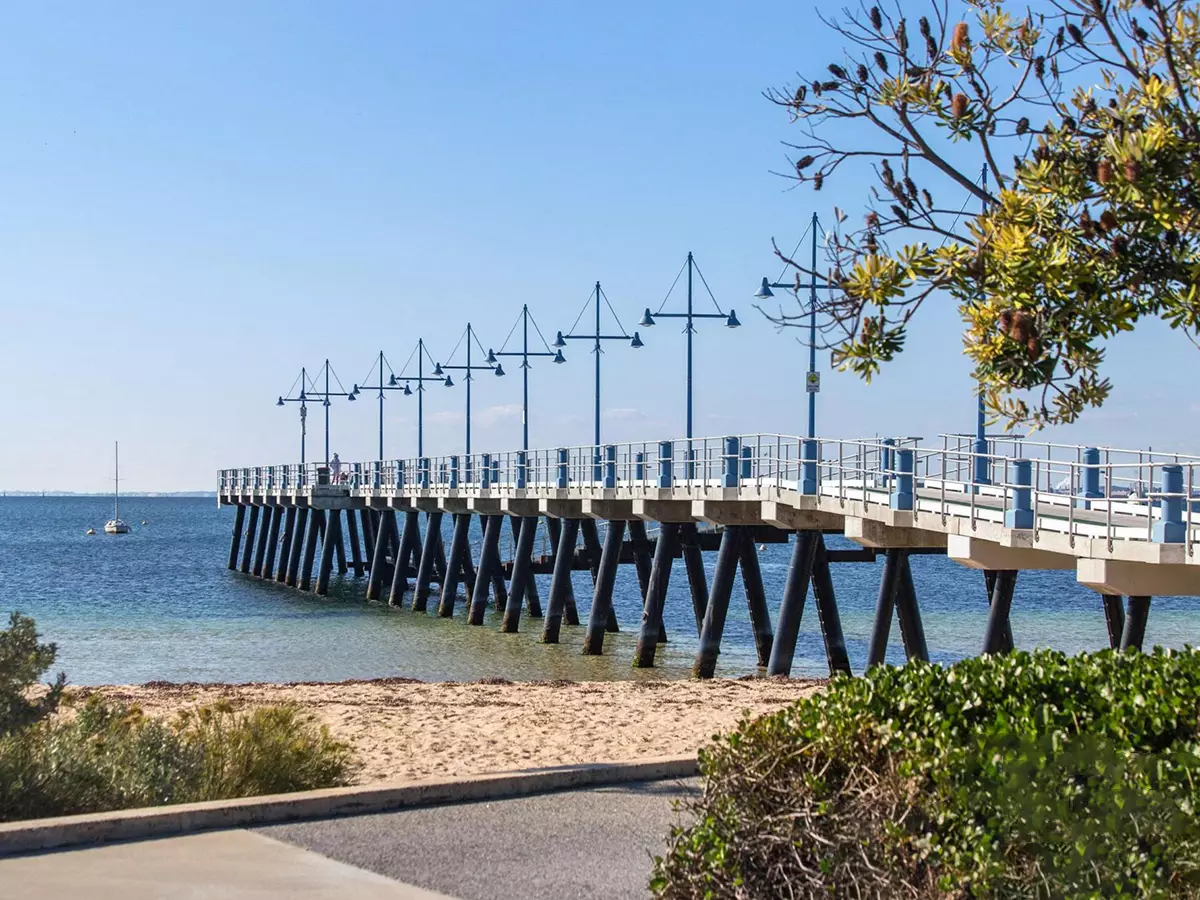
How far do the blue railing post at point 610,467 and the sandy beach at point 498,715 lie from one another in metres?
11.0

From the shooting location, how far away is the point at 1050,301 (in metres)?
7.45

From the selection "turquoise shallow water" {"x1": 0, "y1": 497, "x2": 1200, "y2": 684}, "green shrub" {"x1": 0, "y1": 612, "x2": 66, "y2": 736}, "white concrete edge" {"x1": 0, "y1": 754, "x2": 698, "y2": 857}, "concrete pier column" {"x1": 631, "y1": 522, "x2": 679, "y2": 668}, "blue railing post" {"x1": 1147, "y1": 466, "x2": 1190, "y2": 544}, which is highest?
"blue railing post" {"x1": 1147, "y1": 466, "x2": 1190, "y2": 544}

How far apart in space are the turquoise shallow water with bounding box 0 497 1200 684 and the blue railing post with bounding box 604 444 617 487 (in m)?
3.48

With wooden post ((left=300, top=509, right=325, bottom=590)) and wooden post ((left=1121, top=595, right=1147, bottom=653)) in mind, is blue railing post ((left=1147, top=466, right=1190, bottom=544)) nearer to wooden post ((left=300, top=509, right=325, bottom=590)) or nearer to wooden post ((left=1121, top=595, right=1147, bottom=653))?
wooden post ((left=1121, top=595, right=1147, bottom=653))

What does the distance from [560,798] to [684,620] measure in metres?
32.5

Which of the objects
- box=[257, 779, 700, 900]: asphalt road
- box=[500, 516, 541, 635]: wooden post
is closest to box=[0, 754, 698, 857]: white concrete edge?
box=[257, 779, 700, 900]: asphalt road

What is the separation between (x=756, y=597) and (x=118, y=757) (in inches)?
705

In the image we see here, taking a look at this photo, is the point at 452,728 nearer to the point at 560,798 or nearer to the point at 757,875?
the point at 560,798

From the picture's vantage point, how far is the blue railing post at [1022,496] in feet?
53.4

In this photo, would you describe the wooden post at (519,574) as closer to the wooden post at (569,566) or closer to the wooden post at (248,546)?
the wooden post at (569,566)

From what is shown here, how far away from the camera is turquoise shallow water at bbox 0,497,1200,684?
92.3 feet

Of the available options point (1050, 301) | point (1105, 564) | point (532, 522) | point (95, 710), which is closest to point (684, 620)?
point (532, 522)

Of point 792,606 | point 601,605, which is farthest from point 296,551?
point 792,606

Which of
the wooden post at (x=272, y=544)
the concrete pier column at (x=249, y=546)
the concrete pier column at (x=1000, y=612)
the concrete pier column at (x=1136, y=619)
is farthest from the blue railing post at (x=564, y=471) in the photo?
the concrete pier column at (x=249, y=546)
